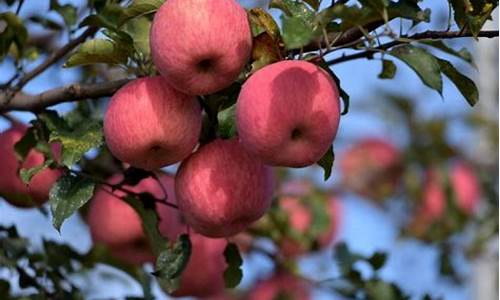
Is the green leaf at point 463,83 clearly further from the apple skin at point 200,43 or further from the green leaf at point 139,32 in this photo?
the green leaf at point 139,32

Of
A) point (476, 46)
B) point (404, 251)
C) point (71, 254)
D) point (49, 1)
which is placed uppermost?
point (49, 1)

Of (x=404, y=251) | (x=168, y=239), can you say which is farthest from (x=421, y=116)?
(x=168, y=239)

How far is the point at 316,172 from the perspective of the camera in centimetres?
336

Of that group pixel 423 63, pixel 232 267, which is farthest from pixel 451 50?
pixel 232 267

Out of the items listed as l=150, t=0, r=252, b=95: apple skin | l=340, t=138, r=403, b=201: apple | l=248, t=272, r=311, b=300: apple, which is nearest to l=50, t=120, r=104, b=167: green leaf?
l=150, t=0, r=252, b=95: apple skin

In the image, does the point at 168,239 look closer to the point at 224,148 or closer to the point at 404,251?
the point at 224,148

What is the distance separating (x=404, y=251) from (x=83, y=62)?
2.11 metres

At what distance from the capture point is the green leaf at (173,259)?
4.05ft

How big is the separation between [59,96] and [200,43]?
0.28 m

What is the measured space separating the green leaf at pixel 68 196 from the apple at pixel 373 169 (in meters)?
2.26

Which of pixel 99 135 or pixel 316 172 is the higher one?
pixel 99 135

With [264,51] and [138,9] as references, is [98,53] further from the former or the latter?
[264,51]

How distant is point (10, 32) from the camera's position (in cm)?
144

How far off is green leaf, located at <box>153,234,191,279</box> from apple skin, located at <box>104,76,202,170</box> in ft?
0.46
